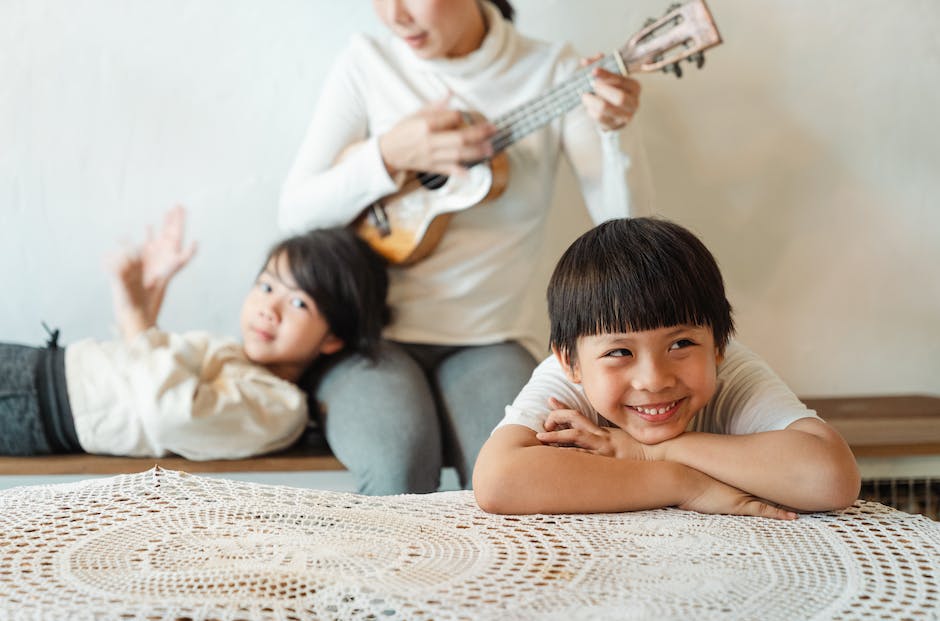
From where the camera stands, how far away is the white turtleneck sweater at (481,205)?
1.78 meters

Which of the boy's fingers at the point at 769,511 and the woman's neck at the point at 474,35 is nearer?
the boy's fingers at the point at 769,511

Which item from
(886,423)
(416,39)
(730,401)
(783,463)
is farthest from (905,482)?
(416,39)

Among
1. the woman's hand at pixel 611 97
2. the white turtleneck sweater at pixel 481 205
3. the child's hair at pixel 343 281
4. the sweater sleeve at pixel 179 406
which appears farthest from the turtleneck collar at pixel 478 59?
the sweater sleeve at pixel 179 406

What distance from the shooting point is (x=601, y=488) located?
0.92m

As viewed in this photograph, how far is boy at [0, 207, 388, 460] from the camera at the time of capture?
158cm

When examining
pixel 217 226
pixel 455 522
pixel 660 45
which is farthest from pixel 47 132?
pixel 455 522

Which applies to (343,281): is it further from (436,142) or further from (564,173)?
(564,173)

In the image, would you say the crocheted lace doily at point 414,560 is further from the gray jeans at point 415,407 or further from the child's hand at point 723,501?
the gray jeans at point 415,407

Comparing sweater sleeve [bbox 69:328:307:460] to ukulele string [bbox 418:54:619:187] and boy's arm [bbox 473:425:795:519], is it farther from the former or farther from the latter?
boy's arm [bbox 473:425:795:519]

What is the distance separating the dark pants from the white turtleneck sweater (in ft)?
1.63

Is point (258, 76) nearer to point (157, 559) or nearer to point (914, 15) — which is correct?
point (914, 15)

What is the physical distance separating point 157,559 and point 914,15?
1.95 m

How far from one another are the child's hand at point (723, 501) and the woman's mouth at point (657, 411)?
8 cm

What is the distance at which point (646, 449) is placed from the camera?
0.99 metres
